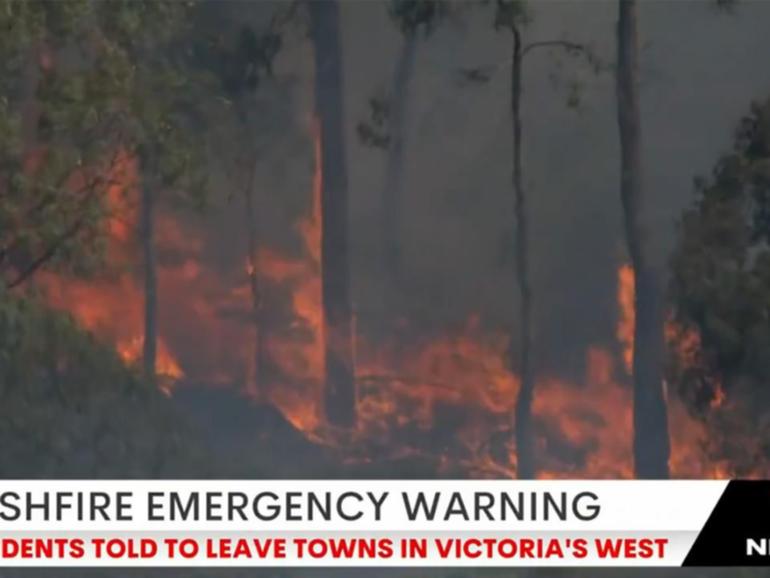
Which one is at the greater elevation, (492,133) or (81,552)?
(492,133)

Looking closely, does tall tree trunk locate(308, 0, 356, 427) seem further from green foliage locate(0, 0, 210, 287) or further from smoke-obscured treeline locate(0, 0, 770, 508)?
green foliage locate(0, 0, 210, 287)

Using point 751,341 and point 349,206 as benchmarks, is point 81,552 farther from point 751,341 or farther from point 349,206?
point 751,341

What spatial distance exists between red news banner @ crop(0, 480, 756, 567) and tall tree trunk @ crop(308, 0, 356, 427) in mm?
444

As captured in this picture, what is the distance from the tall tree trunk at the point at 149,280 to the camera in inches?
418

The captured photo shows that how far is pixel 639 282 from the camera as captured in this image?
A: 1057 cm

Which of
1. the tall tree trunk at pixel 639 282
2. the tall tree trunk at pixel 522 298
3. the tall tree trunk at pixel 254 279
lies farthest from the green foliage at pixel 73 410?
the tall tree trunk at pixel 639 282

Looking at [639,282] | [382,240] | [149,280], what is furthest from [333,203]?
[639,282]

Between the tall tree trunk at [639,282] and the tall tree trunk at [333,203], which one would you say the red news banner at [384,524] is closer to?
the tall tree trunk at [639,282]

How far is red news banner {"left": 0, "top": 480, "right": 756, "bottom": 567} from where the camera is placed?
10.4 m

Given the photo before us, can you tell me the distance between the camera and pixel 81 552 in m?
10.5

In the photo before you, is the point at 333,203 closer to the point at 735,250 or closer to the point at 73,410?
the point at 73,410

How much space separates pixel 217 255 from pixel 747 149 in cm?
214

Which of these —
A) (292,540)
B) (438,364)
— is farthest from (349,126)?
(292,540)

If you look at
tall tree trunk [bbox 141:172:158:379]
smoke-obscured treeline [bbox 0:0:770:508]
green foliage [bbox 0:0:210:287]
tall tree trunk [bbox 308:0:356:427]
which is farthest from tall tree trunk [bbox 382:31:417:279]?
tall tree trunk [bbox 141:172:158:379]
